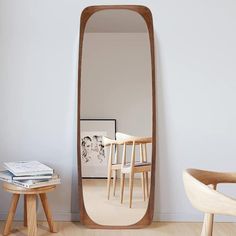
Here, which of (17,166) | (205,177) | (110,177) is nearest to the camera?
(205,177)

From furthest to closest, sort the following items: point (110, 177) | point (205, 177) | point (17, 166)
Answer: point (110, 177) < point (17, 166) < point (205, 177)

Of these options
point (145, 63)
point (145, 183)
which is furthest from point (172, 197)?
point (145, 63)

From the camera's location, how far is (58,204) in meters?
3.26

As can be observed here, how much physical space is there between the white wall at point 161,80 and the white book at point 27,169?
24 centimetres

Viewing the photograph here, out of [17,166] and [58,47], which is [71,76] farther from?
[17,166]

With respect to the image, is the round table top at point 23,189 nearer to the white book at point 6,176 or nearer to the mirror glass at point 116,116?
the white book at point 6,176

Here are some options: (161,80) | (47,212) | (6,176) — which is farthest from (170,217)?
(6,176)

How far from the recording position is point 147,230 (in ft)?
10.1

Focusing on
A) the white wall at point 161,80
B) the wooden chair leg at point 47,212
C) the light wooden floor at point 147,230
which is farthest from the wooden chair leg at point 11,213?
the white wall at point 161,80

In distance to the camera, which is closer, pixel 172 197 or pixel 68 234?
pixel 68 234

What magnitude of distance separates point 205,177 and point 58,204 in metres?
1.75

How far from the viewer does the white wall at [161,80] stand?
10.5 ft

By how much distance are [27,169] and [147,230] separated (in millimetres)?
964

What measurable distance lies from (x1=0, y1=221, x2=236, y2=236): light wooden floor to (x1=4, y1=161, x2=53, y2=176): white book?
18.1 inches
